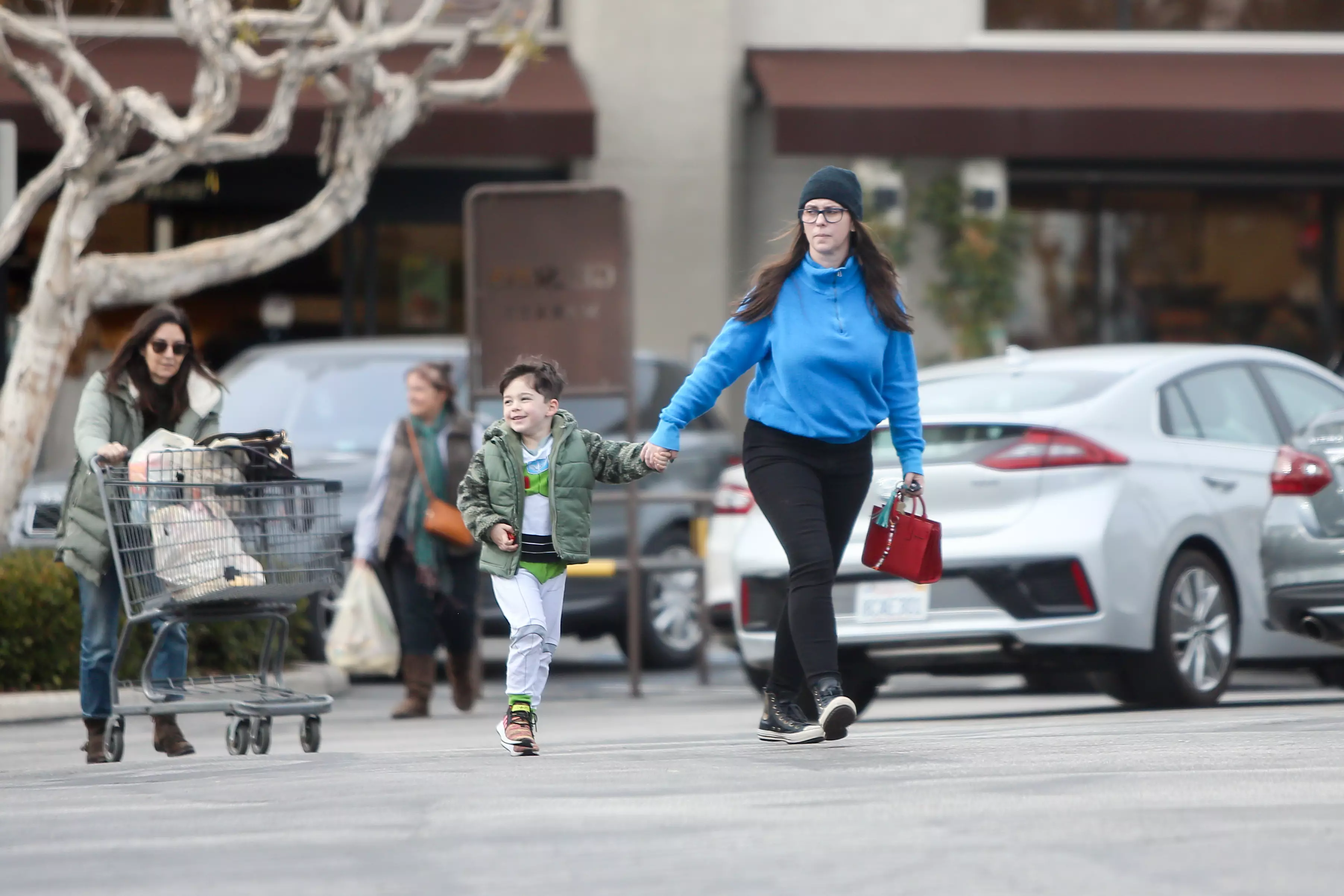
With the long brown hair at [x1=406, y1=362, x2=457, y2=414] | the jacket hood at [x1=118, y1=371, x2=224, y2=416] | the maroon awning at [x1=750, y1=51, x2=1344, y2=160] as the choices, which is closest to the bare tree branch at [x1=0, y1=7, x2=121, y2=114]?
the long brown hair at [x1=406, y1=362, x2=457, y2=414]

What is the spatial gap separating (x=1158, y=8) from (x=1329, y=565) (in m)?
11.8

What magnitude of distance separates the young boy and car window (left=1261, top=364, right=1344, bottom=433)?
3.95m

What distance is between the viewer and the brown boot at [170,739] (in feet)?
26.9

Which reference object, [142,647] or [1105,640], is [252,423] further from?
[1105,640]

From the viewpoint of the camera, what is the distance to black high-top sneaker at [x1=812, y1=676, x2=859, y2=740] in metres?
6.84

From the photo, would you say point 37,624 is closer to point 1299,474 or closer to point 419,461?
point 419,461

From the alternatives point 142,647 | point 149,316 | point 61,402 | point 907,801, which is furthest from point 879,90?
point 907,801

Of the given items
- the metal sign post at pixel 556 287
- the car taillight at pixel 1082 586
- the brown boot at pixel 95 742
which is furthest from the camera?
the metal sign post at pixel 556 287

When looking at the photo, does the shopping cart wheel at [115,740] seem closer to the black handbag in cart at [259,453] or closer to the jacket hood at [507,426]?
the black handbag in cart at [259,453]

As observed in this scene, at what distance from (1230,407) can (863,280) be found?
3.07m

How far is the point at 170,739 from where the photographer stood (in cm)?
822

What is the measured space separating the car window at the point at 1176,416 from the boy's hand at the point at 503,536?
3337 millimetres

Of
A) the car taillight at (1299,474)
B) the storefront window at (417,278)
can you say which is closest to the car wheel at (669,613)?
the car taillight at (1299,474)

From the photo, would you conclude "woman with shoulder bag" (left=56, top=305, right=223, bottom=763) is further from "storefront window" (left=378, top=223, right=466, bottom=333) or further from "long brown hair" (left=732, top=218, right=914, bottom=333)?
"storefront window" (left=378, top=223, right=466, bottom=333)
